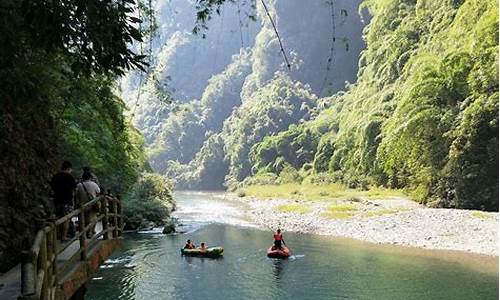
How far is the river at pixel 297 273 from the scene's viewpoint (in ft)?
65.3

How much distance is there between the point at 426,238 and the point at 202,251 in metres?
12.5

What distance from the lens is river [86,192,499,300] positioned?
65.3ft

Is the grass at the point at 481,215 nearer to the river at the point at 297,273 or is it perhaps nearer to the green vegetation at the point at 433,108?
the green vegetation at the point at 433,108

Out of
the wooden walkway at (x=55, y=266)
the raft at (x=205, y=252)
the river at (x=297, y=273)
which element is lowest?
the river at (x=297, y=273)

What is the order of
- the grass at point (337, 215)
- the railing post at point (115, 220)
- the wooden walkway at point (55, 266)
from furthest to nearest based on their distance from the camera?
the grass at point (337, 215), the railing post at point (115, 220), the wooden walkway at point (55, 266)

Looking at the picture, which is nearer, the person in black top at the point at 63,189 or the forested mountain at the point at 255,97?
the person in black top at the point at 63,189

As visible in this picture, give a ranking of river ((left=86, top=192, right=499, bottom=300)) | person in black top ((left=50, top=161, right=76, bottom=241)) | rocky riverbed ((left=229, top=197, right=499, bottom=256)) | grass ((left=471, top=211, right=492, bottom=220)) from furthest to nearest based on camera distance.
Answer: grass ((left=471, top=211, right=492, bottom=220)), rocky riverbed ((left=229, top=197, right=499, bottom=256)), river ((left=86, top=192, right=499, bottom=300)), person in black top ((left=50, top=161, right=76, bottom=241))

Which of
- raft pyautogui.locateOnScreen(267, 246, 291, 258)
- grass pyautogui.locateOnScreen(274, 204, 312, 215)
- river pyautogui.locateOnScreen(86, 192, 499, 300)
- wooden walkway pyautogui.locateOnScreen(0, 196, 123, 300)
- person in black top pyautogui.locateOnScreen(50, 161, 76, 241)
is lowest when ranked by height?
river pyautogui.locateOnScreen(86, 192, 499, 300)

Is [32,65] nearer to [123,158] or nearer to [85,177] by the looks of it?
[85,177]

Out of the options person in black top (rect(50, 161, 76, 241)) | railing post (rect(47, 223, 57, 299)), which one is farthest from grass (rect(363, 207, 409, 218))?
railing post (rect(47, 223, 57, 299))

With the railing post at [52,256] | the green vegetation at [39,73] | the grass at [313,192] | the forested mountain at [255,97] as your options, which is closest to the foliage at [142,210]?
the grass at [313,192]

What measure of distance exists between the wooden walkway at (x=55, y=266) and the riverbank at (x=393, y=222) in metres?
22.4

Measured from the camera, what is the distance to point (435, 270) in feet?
77.1

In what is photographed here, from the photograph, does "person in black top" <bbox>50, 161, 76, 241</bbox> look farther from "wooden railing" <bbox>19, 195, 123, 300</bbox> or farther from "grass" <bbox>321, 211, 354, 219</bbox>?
"grass" <bbox>321, 211, 354, 219</bbox>
